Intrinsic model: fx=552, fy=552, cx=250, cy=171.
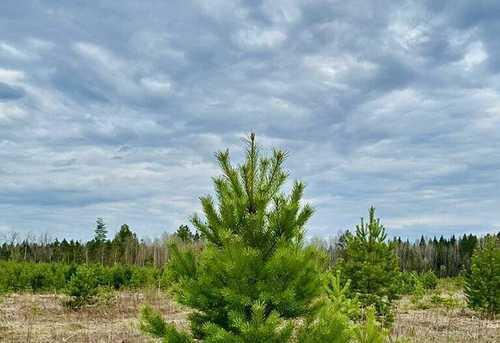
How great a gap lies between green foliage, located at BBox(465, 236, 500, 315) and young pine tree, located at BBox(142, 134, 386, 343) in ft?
57.6

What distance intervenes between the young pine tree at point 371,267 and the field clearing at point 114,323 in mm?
1011

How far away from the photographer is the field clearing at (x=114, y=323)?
13.9 m

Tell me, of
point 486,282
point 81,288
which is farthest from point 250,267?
point 486,282

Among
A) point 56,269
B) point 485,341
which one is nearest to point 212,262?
point 485,341

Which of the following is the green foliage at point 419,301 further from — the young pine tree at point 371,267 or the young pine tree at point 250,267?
the young pine tree at point 250,267

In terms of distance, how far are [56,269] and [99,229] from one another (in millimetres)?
33367

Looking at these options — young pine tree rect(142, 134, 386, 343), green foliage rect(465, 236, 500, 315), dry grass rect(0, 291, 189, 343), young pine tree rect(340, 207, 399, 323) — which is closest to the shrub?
dry grass rect(0, 291, 189, 343)

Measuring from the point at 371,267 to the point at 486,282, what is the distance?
6.78 metres

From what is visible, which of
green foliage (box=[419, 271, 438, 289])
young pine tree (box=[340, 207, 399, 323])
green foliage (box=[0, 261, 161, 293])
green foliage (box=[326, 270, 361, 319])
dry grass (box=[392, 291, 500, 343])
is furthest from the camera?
green foliage (box=[419, 271, 438, 289])

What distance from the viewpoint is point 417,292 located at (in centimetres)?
2594

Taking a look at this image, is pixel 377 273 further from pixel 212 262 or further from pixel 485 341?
pixel 212 262

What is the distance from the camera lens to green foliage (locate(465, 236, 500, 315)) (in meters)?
20.2

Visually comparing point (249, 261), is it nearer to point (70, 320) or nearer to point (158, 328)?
point (158, 328)

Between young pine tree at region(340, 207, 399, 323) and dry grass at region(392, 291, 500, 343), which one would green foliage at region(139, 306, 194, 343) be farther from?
young pine tree at region(340, 207, 399, 323)
